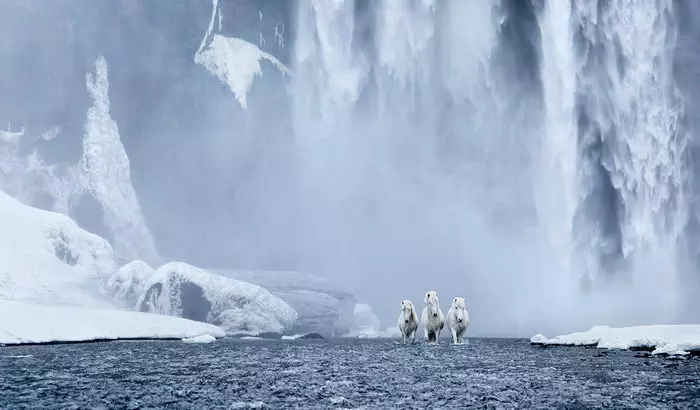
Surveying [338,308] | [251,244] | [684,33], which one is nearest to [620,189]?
[684,33]

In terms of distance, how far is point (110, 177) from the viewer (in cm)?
7850

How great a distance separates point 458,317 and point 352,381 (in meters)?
18.4

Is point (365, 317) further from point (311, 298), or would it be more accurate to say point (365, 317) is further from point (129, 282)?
point (129, 282)

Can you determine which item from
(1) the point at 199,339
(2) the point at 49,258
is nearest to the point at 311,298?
(2) the point at 49,258

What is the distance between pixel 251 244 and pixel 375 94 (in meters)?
21.8

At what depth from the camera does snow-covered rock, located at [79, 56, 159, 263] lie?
77.2 m

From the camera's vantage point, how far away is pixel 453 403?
15.2 metres

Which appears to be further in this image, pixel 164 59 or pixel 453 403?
pixel 164 59

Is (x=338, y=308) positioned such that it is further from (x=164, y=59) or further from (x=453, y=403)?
(x=453, y=403)

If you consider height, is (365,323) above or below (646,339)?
above

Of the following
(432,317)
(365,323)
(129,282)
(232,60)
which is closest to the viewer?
(432,317)

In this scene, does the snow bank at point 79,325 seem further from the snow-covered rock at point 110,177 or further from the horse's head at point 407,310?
the snow-covered rock at point 110,177

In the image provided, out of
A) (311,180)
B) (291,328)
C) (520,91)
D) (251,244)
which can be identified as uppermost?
(520,91)

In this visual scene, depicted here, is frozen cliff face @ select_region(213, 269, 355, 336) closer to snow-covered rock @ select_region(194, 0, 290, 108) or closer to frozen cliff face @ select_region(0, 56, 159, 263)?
frozen cliff face @ select_region(0, 56, 159, 263)
